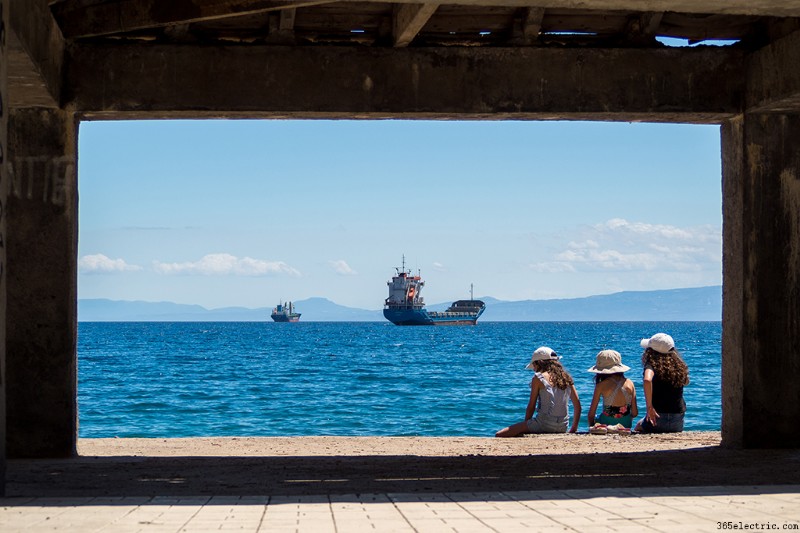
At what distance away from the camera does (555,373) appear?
42.6ft

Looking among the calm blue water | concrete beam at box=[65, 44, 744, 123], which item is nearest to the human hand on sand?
concrete beam at box=[65, 44, 744, 123]

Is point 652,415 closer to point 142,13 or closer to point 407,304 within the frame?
point 142,13

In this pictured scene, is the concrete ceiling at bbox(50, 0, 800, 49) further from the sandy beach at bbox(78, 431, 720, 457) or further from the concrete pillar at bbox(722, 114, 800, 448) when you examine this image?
the sandy beach at bbox(78, 431, 720, 457)

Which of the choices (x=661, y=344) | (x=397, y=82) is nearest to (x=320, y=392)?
(x=661, y=344)

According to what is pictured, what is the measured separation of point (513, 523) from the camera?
18.8 feet

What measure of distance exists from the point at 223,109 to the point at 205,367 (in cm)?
4946

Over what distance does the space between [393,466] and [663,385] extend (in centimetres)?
441

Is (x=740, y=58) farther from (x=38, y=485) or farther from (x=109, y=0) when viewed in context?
(x=38, y=485)

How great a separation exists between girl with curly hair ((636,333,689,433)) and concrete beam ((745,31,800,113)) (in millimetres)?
3142

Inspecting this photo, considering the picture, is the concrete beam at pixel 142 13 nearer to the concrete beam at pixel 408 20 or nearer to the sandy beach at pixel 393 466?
the concrete beam at pixel 408 20

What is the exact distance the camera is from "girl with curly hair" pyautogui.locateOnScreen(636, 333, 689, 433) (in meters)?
12.4

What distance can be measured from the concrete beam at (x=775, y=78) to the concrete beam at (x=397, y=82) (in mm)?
216

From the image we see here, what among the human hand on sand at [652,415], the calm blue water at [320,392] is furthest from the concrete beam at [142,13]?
the calm blue water at [320,392]

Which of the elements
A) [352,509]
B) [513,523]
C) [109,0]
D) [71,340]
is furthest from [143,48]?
[513,523]
